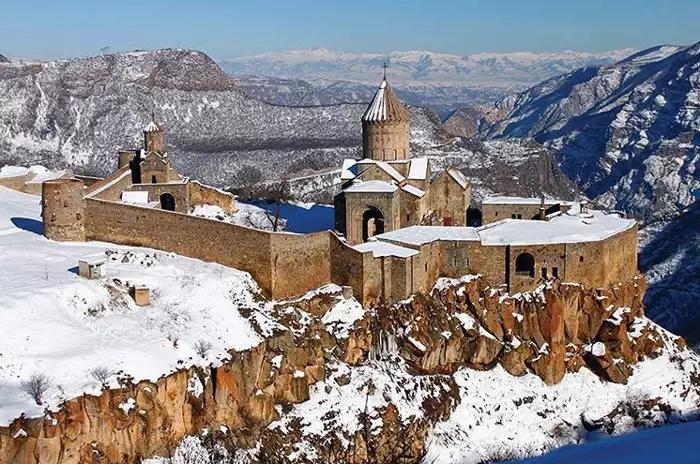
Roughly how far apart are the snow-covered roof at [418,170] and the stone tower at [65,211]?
45.6ft

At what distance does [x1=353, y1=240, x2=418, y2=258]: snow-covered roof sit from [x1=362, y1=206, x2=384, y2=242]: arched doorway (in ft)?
9.61

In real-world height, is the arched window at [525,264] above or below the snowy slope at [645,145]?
below

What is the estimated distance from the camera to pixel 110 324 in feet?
77.2

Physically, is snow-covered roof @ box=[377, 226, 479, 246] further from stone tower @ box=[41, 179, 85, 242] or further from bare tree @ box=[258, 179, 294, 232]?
stone tower @ box=[41, 179, 85, 242]

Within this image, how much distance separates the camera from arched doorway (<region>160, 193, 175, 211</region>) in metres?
37.0

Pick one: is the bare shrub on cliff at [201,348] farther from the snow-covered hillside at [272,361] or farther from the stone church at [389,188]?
the stone church at [389,188]

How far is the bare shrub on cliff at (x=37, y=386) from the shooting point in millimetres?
19828

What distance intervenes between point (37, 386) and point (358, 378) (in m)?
10.9

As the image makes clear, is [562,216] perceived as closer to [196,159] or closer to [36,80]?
[196,159]

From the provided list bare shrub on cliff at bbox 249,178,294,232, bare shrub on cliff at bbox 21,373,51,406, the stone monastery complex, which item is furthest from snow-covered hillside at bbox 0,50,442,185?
bare shrub on cliff at bbox 21,373,51,406

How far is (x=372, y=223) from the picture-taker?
34281 mm

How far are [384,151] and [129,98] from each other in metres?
66.1

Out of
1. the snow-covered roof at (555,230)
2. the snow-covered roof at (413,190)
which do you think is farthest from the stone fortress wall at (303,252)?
the snow-covered roof at (413,190)

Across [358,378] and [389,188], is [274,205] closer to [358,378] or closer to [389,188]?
[389,188]
